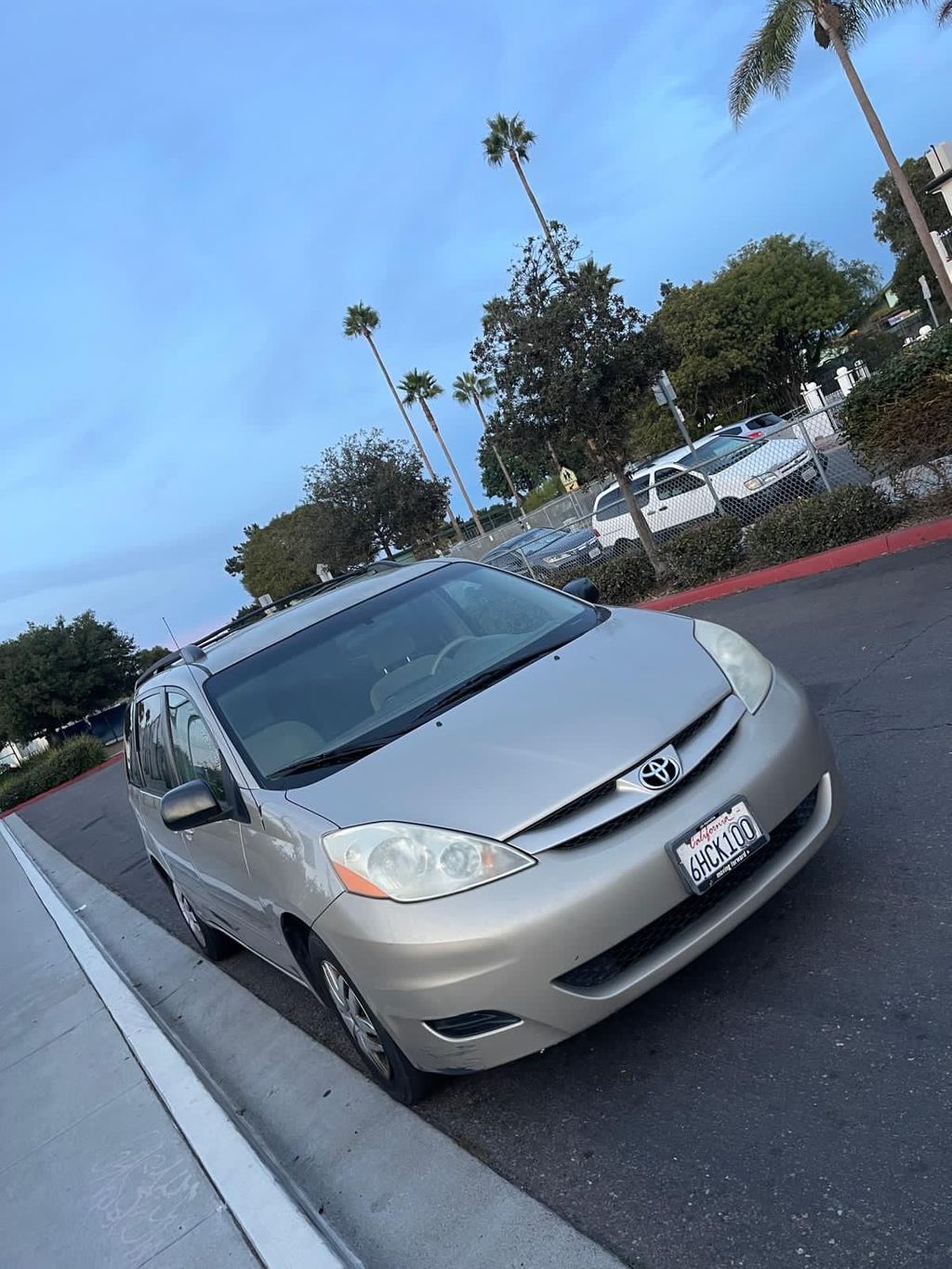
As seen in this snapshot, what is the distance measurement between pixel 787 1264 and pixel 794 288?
47.9m

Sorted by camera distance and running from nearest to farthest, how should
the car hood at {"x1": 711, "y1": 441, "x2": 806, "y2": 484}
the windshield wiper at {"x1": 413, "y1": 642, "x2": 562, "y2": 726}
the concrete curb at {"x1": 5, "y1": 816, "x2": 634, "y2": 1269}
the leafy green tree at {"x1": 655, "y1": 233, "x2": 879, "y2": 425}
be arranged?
the concrete curb at {"x1": 5, "y1": 816, "x2": 634, "y2": 1269} → the windshield wiper at {"x1": 413, "y1": 642, "x2": 562, "y2": 726} → the car hood at {"x1": 711, "y1": 441, "x2": 806, "y2": 484} → the leafy green tree at {"x1": 655, "y1": 233, "x2": 879, "y2": 425}

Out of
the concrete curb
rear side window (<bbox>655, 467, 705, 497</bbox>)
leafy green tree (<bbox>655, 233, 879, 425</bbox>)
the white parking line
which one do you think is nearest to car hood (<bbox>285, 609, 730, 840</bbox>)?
the concrete curb

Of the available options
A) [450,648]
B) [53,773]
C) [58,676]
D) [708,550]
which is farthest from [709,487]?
[58,676]

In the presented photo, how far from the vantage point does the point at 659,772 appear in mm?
2904

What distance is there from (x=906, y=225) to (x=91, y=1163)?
62.2 metres

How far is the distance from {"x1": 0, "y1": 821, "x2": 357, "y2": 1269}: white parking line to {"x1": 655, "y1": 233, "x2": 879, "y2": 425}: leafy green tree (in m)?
41.7

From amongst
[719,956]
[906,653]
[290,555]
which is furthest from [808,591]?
[290,555]

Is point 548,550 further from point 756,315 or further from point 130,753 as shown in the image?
point 756,315

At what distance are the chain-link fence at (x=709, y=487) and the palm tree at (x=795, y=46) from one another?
6.20m

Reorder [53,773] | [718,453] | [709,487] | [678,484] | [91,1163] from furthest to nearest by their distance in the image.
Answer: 1. [53,773]
2. [718,453]
3. [678,484]
4. [709,487]
5. [91,1163]

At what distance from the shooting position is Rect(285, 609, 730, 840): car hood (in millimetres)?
2889

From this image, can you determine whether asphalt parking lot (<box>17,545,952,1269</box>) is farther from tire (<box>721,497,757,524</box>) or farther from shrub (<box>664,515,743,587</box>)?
tire (<box>721,497,757,524</box>)

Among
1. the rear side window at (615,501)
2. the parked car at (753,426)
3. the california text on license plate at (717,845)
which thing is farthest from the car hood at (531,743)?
the parked car at (753,426)

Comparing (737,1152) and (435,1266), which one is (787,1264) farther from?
(435,1266)
